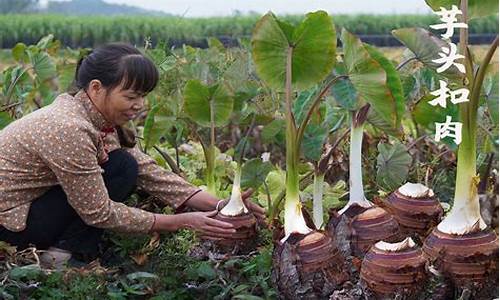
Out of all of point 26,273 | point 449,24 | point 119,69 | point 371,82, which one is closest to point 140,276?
point 26,273

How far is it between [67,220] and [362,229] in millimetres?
842

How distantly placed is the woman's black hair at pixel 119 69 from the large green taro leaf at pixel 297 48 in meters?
0.40

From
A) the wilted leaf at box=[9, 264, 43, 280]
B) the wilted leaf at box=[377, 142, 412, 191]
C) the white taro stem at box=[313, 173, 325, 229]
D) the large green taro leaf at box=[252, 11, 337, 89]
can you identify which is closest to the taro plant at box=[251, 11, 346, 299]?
the large green taro leaf at box=[252, 11, 337, 89]

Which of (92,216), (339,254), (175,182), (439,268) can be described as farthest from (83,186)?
(439,268)

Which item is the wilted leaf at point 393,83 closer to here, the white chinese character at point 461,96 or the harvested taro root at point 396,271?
the white chinese character at point 461,96

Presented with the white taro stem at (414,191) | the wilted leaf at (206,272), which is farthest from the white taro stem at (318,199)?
the wilted leaf at (206,272)

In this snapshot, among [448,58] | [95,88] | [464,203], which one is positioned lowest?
[464,203]

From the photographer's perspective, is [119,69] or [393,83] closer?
[393,83]

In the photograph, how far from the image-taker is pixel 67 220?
2654mm

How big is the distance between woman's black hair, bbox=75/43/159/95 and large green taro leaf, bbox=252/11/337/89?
402mm

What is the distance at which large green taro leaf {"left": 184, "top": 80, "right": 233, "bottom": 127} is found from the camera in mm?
2678

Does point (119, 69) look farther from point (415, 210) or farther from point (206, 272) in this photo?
point (415, 210)

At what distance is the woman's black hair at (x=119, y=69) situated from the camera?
99.5 inches

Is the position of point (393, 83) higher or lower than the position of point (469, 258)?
higher
